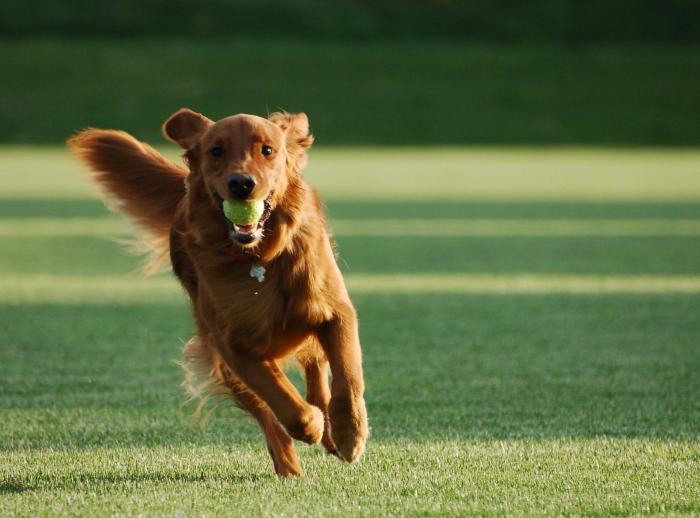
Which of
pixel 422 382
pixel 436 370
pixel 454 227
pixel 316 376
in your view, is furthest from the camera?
pixel 454 227

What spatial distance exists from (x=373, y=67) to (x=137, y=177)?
118 feet

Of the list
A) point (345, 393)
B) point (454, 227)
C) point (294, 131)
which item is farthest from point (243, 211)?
point (454, 227)

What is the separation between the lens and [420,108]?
36.3m

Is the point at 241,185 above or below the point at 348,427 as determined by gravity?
above

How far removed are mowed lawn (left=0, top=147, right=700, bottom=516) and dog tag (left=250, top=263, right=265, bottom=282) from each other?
2.00 ft

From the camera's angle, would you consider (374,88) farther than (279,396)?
Yes

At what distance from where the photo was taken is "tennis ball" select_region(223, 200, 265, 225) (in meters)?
3.36

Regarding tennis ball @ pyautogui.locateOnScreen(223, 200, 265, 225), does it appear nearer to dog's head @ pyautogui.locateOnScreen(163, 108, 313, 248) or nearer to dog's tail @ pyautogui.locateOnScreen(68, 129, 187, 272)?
dog's head @ pyautogui.locateOnScreen(163, 108, 313, 248)

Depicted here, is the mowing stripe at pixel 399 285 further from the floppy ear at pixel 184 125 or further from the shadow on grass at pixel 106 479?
the shadow on grass at pixel 106 479

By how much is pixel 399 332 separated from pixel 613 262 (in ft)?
11.5

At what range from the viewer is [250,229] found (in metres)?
3.38

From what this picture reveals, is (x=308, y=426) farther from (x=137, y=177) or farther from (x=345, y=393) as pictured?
(x=137, y=177)

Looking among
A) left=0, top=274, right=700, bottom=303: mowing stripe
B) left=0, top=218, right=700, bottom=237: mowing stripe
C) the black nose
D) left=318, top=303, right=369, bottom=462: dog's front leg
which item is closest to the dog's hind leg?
left=318, top=303, right=369, bottom=462: dog's front leg

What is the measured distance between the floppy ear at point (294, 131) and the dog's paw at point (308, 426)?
826 mm
